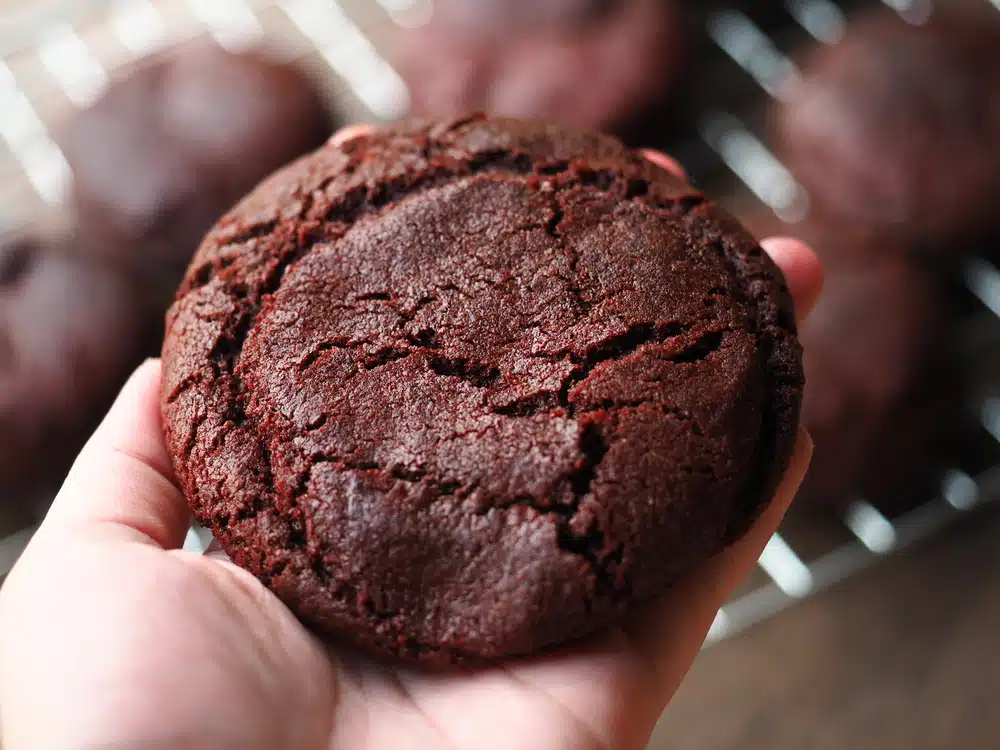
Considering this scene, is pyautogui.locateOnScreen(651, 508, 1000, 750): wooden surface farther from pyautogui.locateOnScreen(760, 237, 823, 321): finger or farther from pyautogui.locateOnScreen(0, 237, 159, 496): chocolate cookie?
pyautogui.locateOnScreen(0, 237, 159, 496): chocolate cookie

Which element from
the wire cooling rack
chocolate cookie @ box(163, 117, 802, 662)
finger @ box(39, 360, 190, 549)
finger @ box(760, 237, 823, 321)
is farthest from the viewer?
the wire cooling rack

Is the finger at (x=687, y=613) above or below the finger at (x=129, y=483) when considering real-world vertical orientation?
below

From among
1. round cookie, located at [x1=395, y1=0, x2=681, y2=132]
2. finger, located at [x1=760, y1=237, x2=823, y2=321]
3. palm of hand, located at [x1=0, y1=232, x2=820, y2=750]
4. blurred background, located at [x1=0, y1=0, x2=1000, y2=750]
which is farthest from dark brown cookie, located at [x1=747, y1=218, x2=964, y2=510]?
palm of hand, located at [x1=0, y1=232, x2=820, y2=750]

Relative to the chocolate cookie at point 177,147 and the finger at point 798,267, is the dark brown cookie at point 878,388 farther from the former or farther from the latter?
the chocolate cookie at point 177,147

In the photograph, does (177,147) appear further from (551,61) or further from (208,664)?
(208,664)

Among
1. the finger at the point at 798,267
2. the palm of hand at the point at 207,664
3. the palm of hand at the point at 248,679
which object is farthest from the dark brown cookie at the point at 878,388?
the palm of hand at the point at 248,679

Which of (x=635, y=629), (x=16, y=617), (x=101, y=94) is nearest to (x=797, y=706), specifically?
Answer: (x=635, y=629)
